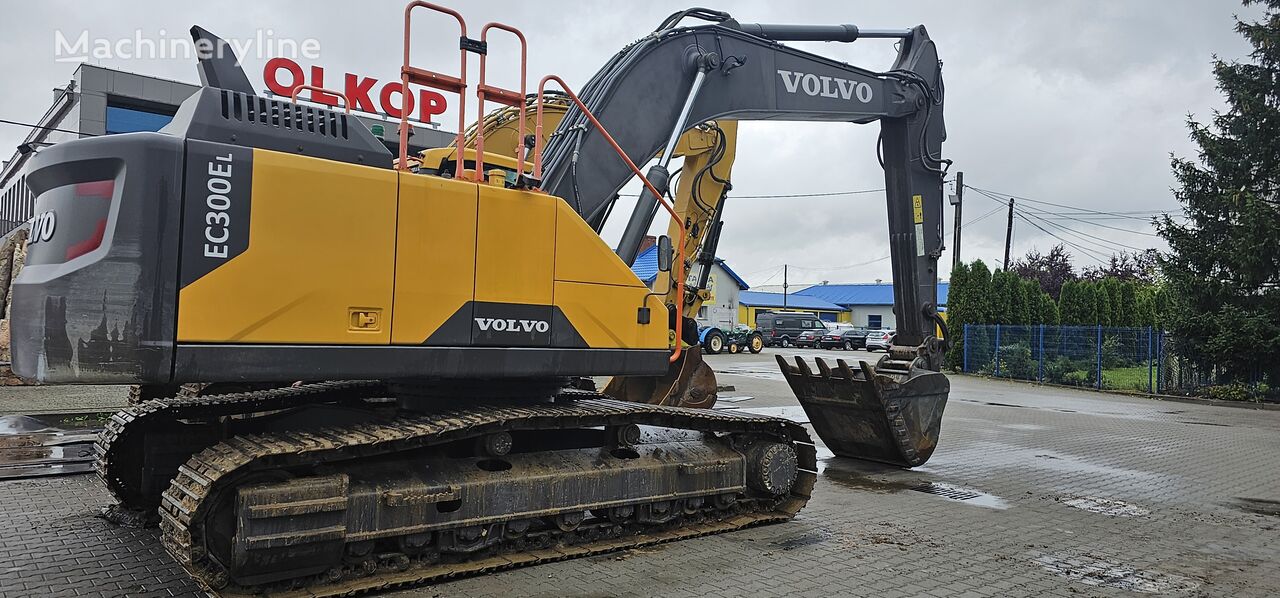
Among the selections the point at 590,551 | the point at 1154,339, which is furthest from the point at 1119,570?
the point at 1154,339

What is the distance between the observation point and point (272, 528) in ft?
13.7

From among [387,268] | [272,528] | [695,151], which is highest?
[695,151]

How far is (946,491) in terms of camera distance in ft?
25.8

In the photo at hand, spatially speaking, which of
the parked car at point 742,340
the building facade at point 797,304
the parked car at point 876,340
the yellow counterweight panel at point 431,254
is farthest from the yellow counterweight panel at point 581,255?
the building facade at point 797,304

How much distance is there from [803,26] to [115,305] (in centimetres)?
613

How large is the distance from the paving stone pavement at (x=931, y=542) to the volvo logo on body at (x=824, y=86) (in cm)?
353

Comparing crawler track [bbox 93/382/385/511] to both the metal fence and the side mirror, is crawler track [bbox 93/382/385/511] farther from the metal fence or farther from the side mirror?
the metal fence

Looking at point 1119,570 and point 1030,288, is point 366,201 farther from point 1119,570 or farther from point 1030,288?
point 1030,288

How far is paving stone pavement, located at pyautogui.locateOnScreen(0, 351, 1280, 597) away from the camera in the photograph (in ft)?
16.0

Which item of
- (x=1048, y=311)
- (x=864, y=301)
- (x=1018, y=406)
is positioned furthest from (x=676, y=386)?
(x=864, y=301)

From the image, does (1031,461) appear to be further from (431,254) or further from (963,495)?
(431,254)

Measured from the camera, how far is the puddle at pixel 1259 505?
741 cm

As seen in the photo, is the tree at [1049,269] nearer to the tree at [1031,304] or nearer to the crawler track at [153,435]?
the tree at [1031,304]

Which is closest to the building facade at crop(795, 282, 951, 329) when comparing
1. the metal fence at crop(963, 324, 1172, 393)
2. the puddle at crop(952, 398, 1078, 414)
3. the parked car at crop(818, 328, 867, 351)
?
the parked car at crop(818, 328, 867, 351)
